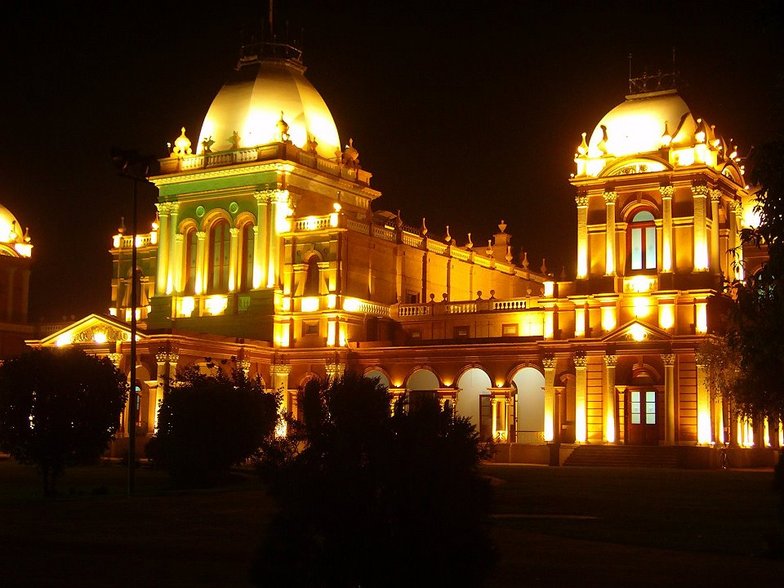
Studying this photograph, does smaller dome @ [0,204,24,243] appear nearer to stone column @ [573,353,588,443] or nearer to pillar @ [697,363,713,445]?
stone column @ [573,353,588,443]

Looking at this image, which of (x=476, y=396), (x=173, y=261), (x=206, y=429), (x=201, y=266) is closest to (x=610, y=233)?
(x=476, y=396)

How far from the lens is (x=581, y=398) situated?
187 feet

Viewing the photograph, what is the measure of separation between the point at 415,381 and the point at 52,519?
38.8 metres

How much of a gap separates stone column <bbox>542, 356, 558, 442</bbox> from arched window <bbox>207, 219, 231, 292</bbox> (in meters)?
20.1

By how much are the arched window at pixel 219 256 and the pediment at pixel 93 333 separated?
765 cm

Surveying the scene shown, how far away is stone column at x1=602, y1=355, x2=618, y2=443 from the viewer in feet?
183

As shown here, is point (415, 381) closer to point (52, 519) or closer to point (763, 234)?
point (52, 519)

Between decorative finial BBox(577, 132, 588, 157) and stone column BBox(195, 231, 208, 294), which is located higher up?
decorative finial BBox(577, 132, 588, 157)

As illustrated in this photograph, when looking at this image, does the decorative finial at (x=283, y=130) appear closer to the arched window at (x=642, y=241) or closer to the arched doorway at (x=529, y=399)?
the arched doorway at (x=529, y=399)

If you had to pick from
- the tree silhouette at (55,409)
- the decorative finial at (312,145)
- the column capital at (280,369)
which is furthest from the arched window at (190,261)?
the tree silhouette at (55,409)

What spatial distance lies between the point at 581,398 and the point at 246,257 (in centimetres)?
2166

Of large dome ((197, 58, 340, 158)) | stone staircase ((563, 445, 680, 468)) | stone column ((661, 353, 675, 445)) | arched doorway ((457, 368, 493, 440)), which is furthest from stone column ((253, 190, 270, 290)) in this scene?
stone column ((661, 353, 675, 445))

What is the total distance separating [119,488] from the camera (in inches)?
1507

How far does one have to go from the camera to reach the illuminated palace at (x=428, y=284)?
56.3m
